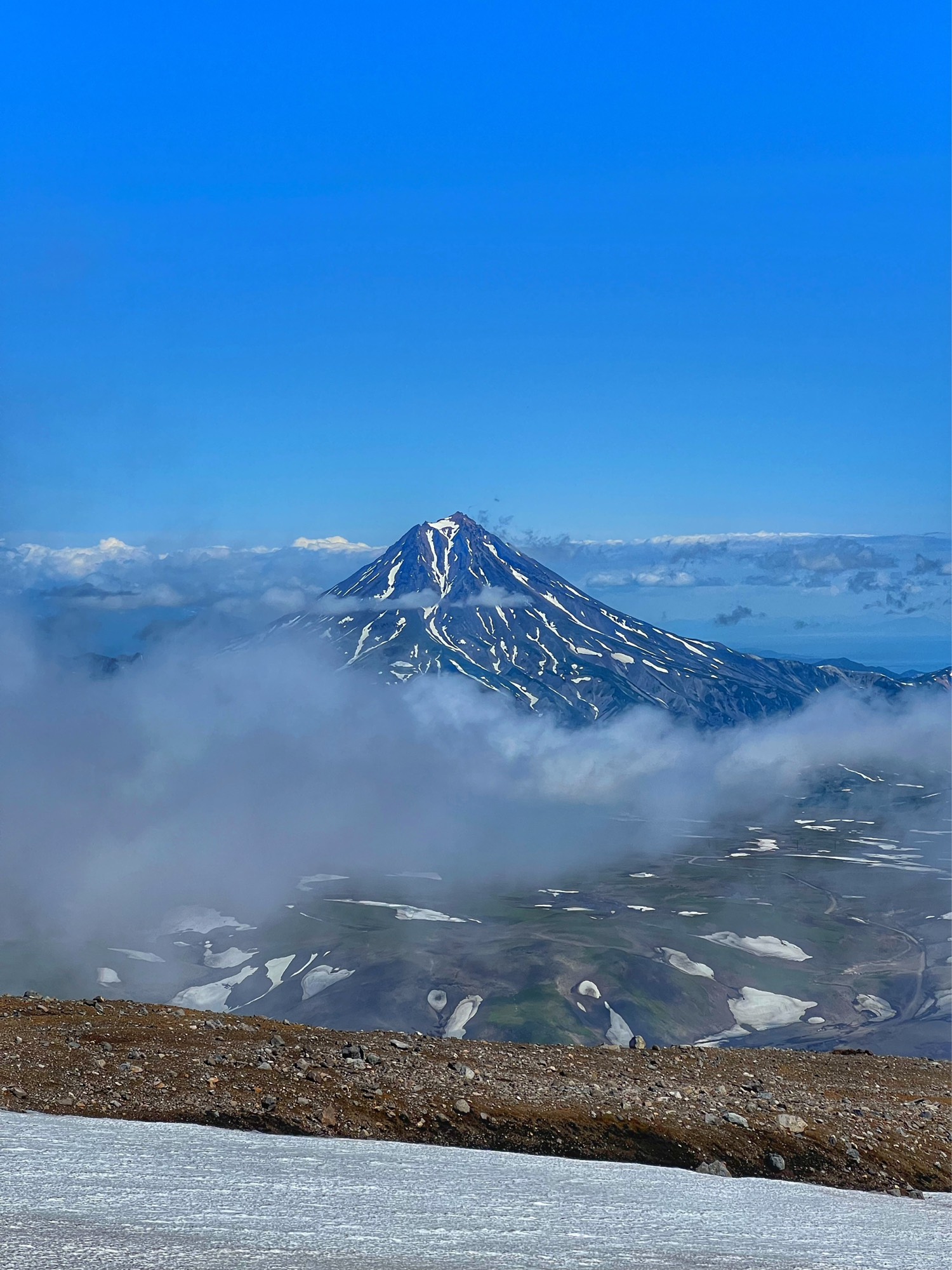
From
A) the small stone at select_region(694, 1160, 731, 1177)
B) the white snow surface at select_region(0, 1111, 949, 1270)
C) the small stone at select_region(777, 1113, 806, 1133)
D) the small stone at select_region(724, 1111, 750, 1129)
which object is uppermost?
the white snow surface at select_region(0, 1111, 949, 1270)

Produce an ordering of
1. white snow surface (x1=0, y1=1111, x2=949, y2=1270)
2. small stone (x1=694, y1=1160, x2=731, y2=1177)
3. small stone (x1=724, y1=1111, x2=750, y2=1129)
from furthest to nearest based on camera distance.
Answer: small stone (x1=724, y1=1111, x2=750, y2=1129) < small stone (x1=694, y1=1160, x2=731, y2=1177) < white snow surface (x1=0, y1=1111, x2=949, y2=1270)

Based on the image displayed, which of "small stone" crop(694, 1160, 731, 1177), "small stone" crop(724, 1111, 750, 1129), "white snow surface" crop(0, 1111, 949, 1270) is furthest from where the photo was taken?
"small stone" crop(724, 1111, 750, 1129)

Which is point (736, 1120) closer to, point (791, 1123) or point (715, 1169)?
point (791, 1123)

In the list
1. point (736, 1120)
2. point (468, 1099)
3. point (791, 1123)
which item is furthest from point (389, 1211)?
point (791, 1123)

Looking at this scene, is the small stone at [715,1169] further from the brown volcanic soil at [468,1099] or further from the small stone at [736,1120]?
the small stone at [736,1120]

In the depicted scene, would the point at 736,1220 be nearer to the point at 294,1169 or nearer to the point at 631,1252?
the point at 631,1252

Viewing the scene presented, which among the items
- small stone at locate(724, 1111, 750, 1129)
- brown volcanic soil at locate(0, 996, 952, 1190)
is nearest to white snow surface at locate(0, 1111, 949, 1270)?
brown volcanic soil at locate(0, 996, 952, 1190)

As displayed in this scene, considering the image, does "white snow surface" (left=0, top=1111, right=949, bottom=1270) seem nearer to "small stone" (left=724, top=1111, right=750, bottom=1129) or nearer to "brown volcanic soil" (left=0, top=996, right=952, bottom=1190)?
"brown volcanic soil" (left=0, top=996, right=952, bottom=1190)
